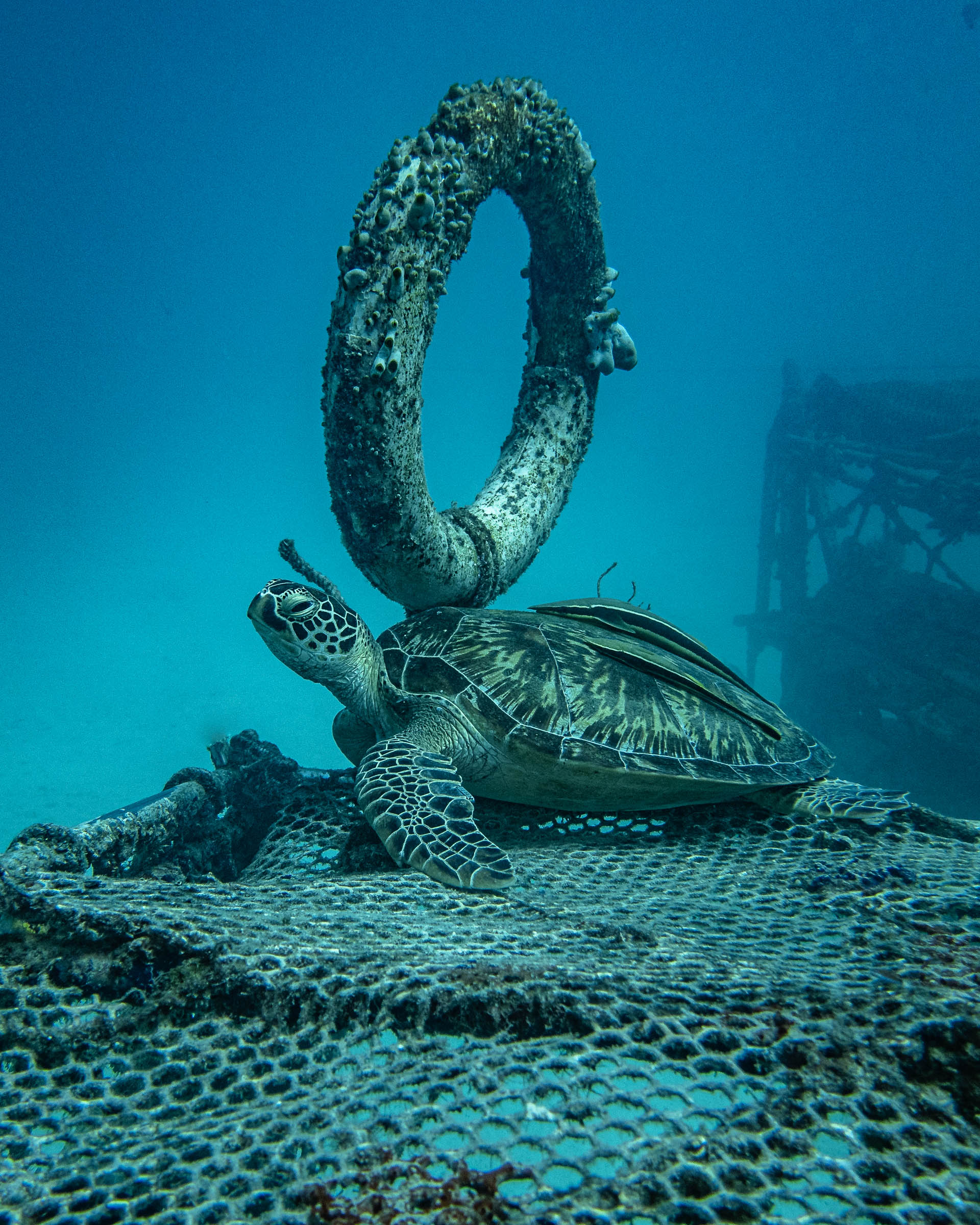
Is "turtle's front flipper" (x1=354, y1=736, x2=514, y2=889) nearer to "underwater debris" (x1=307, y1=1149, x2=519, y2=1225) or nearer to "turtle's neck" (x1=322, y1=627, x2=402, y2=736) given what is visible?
"turtle's neck" (x1=322, y1=627, x2=402, y2=736)

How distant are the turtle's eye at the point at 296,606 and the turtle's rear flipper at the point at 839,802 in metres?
2.48

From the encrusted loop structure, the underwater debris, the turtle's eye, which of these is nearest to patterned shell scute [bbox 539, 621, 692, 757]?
the encrusted loop structure

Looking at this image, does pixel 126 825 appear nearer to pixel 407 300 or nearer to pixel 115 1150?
pixel 115 1150

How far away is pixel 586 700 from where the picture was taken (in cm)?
267

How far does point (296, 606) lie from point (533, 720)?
1.34 m

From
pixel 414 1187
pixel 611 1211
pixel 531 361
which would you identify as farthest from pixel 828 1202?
pixel 531 361

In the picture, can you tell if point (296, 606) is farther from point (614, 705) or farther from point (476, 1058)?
point (476, 1058)

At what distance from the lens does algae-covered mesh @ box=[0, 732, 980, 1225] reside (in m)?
0.66

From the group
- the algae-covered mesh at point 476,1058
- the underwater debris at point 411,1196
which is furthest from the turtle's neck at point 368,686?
the underwater debris at point 411,1196

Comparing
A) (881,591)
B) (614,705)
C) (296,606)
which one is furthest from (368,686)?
(881,591)

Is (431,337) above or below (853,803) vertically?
above

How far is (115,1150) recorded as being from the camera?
2.60ft

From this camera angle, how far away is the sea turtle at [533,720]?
2.45m

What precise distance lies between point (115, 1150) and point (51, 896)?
62 cm
